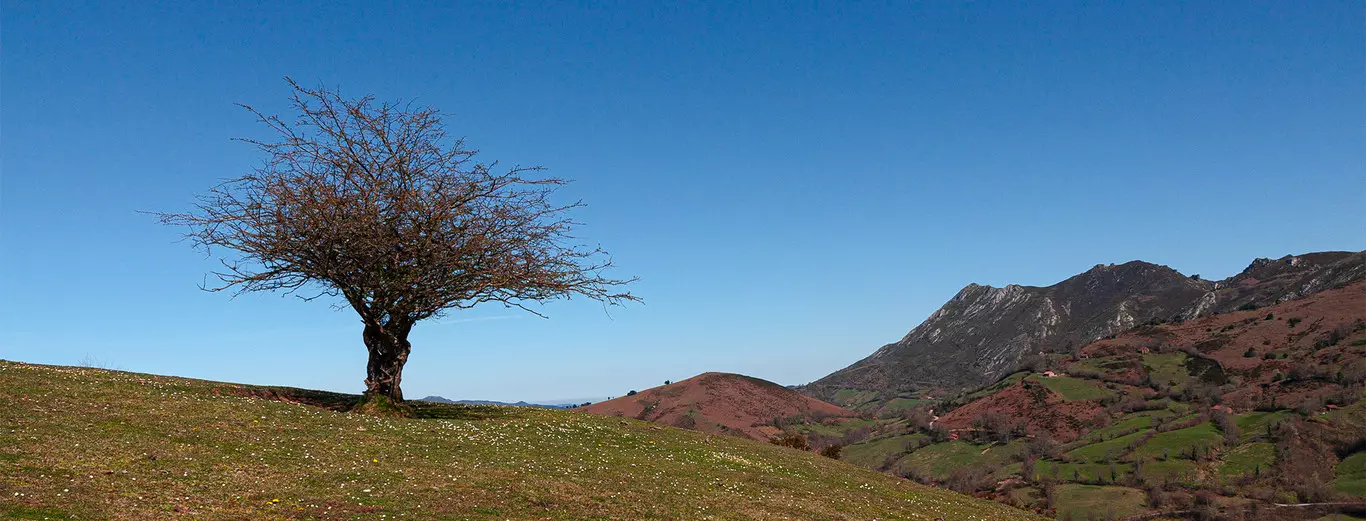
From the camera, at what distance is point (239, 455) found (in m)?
21.2

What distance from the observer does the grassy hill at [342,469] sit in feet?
55.3

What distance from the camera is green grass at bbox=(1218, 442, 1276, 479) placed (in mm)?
100750

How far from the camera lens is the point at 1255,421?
117562mm

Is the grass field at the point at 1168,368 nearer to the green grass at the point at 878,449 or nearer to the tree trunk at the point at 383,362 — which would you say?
the green grass at the point at 878,449

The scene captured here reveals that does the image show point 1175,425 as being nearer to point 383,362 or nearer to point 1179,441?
point 1179,441

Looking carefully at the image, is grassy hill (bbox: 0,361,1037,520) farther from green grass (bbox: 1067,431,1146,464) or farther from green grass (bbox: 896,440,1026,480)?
green grass (bbox: 896,440,1026,480)

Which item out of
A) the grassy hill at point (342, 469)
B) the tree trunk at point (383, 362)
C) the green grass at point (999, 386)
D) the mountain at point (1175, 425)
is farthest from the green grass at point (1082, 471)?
the tree trunk at point (383, 362)

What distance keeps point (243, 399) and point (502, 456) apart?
527 inches

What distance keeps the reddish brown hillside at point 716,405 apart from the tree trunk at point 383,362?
64.9m

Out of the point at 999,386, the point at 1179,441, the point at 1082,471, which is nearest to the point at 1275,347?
the point at 999,386

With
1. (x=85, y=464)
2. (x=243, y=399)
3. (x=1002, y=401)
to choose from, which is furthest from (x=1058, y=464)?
(x=85, y=464)

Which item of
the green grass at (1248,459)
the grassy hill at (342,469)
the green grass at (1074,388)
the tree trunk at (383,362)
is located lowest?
the green grass at (1248,459)

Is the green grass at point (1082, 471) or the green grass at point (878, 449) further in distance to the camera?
the green grass at point (878, 449)

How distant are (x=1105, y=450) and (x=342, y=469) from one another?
4927 inches
